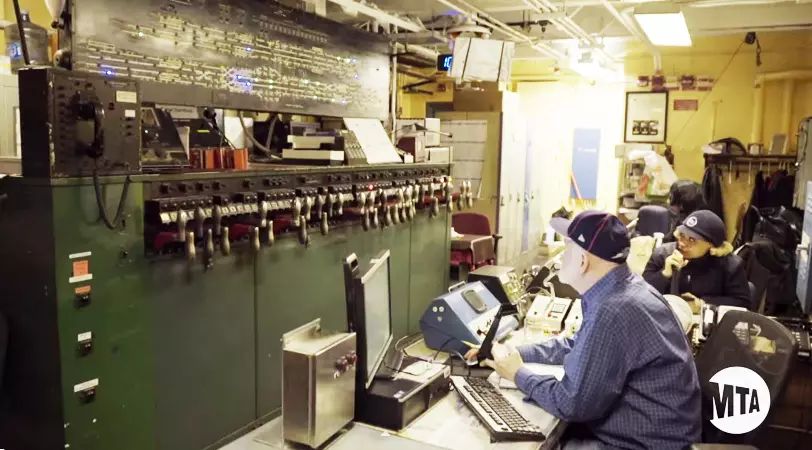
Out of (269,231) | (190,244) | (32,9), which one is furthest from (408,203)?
(32,9)

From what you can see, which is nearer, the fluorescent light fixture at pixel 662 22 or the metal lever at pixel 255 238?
the metal lever at pixel 255 238

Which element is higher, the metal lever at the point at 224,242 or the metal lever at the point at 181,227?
the metal lever at the point at 181,227

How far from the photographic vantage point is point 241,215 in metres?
2.67

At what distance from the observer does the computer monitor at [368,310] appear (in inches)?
74.6

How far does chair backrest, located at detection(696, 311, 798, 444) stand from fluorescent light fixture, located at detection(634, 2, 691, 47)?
8.55ft

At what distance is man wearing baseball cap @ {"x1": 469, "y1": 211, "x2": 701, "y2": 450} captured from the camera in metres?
1.97

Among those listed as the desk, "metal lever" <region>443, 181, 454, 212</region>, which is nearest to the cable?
"metal lever" <region>443, 181, 454, 212</region>

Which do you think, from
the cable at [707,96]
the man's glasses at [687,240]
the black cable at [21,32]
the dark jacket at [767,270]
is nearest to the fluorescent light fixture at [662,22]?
the man's glasses at [687,240]

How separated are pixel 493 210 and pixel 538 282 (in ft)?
11.6

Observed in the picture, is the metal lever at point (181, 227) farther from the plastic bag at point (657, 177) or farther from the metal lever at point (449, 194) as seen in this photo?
the plastic bag at point (657, 177)

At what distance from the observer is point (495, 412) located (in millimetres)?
2053

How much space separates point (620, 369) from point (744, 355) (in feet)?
2.16

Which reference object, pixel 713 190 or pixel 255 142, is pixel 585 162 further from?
pixel 255 142

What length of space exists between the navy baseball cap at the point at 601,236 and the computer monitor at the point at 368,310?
643 mm
